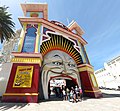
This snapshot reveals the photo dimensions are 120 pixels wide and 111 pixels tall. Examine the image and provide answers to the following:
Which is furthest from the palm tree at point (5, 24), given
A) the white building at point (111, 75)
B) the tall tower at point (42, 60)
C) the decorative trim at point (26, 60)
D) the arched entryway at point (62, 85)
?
the white building at point (111, 75)

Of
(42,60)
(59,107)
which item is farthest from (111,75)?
(59,107)

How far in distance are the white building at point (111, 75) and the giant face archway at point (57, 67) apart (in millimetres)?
34311

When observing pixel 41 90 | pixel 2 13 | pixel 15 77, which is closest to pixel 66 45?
pixel 41 90

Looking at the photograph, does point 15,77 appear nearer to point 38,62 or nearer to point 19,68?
point 19,68

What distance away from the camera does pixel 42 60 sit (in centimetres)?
1332

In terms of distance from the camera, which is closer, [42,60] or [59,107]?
[59,107]

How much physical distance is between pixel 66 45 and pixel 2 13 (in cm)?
1029

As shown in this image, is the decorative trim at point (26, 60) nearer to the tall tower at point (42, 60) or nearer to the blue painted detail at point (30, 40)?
the tall tower at point (42, 60)

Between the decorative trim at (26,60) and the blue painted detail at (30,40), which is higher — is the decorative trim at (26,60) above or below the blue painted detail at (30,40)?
below

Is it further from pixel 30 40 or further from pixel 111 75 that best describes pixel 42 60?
pixel 111 75

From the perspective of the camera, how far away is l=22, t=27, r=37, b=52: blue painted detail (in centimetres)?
1231

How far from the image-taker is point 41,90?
1209 centimetres

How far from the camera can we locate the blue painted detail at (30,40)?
40.4ft

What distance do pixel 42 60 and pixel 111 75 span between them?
141 feet
